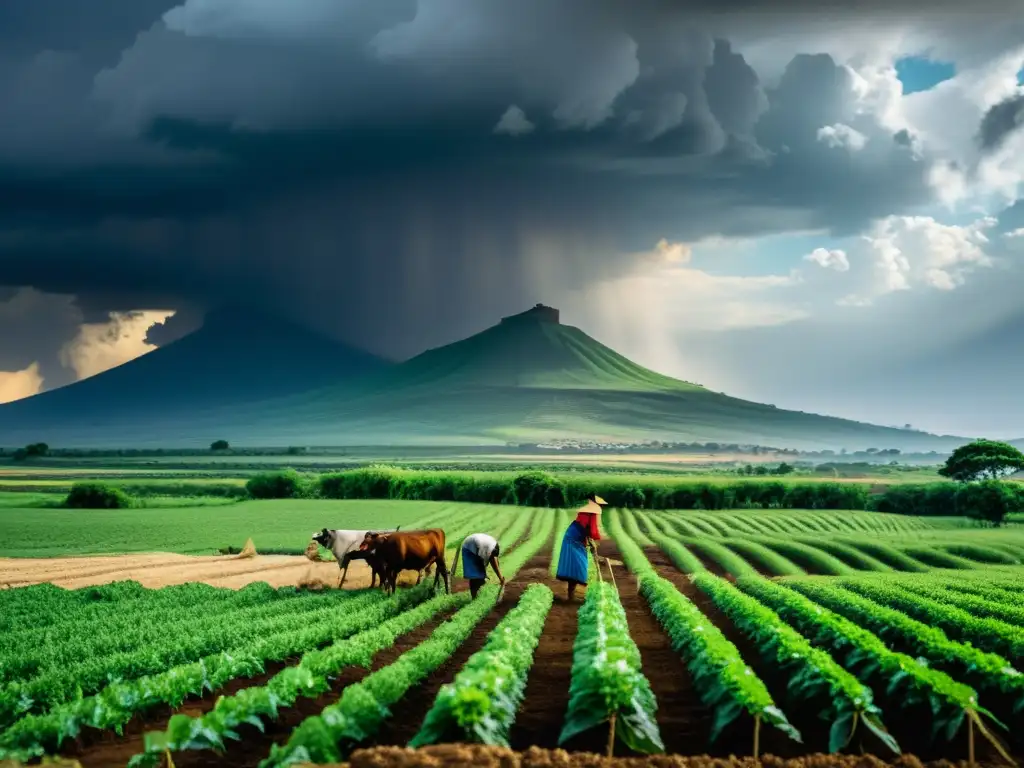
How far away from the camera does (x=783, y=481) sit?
85500 mm

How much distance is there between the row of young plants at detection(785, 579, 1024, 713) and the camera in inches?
496

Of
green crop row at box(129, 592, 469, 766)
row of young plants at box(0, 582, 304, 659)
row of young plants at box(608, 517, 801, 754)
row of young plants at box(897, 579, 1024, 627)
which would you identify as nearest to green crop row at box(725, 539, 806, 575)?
row of young plants at box(897, 579, 1024, 627)

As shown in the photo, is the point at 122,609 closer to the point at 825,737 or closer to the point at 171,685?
the point at 171,685

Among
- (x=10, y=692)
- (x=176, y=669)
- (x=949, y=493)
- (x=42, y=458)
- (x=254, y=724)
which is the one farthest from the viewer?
(x=42, y=458)

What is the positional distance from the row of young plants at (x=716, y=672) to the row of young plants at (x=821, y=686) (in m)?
0.60

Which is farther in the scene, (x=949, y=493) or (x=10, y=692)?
(x=949, y=493)

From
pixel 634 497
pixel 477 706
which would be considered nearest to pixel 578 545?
pixel 477 706

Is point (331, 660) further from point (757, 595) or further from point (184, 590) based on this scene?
point (757, 595)

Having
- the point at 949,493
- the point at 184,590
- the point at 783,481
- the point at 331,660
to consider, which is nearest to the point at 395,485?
the point at 783,481

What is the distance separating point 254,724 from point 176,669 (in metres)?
2.32

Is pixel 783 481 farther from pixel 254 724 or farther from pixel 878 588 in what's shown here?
pixel 254 724

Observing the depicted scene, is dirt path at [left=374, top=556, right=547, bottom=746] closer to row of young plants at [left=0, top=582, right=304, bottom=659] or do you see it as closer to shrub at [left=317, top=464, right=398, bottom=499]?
row of young plants at [left=0, top=582, right=304, bottom=659]

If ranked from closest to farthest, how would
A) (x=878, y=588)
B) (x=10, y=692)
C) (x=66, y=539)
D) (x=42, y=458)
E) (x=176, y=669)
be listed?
1. (x=10, y=692)
2. (x=176, y=669)
3. (x=878, y=588)
4. (x=66, y=539)
5. (x=42, y=458)

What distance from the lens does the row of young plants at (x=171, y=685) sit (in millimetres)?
10133
